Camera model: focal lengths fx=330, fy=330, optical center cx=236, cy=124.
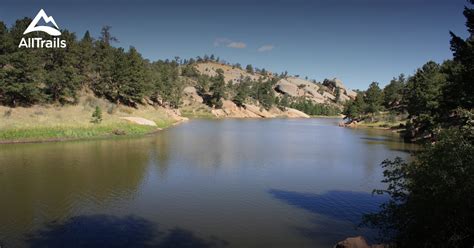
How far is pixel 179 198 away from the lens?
24.8 meters

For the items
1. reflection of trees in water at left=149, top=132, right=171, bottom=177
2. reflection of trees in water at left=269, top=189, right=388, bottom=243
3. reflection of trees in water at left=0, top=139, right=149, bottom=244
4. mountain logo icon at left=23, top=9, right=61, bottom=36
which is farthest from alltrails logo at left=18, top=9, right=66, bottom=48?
reflection of trees in water at left=269, top=189, right=388, bottom=243

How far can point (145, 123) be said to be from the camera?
240 ft

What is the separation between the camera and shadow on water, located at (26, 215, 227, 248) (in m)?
16.8

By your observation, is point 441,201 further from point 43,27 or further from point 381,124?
point 381,124

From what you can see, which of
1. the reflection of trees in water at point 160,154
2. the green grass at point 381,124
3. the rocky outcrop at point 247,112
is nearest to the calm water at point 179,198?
the reflection of trees in water at point 160,154

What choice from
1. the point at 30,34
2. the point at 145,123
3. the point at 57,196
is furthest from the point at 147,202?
the point at 30,34

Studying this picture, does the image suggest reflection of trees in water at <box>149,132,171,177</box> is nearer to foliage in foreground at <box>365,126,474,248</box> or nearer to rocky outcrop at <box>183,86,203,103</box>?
foliage in foreground at <box>365,126,474,248</box>

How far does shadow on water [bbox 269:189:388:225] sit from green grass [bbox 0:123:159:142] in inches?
1638

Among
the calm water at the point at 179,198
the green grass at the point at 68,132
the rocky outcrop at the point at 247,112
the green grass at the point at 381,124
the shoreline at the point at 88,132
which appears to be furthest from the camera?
the rocky outcrop at the point at 247,112

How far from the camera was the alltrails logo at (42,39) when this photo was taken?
66500mm

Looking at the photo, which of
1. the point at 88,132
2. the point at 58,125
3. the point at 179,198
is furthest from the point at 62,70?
the point at 179,198

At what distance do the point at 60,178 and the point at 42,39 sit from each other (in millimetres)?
55057

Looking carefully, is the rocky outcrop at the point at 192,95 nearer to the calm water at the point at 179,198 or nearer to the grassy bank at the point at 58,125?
the grassy bank at the point at 58,125

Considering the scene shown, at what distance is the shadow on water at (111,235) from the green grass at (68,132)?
3800cm
